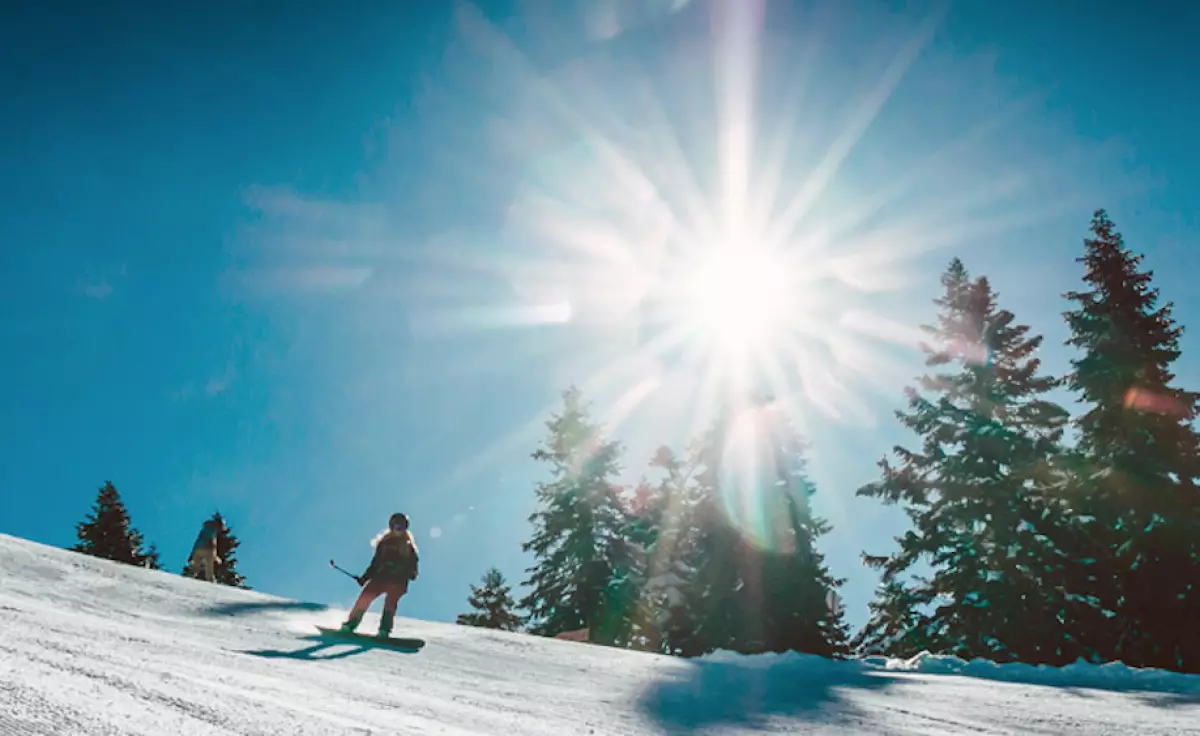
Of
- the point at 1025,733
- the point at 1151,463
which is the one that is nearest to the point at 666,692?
the point at 1025,733

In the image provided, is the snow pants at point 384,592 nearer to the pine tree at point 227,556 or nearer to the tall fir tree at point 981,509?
the tall fir tree at point 981,509

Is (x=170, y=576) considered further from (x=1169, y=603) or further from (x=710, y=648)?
(x=1169, y=603)

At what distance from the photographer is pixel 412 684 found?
640 cm

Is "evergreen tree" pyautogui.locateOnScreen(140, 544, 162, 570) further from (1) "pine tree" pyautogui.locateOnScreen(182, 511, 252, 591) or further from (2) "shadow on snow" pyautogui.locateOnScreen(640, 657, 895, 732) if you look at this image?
(2) "shadow on snow" pyautogui.locateOnScreen(640, 657, 895, 732)

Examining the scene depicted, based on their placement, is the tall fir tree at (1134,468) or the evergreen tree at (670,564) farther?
the evergreen tree at (670,564)

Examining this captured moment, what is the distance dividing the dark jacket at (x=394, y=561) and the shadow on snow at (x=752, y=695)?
4.14 m

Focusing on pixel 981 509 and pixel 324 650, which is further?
pixel 981 509

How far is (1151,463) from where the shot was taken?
69.2 feet

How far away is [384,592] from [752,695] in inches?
211

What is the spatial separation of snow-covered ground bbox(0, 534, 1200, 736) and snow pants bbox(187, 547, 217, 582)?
864 cm

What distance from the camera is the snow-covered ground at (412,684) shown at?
12.5 feet

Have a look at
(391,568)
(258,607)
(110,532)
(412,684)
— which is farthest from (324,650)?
(110,532)

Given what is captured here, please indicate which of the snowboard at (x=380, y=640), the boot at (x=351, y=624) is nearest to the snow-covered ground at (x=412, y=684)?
the snowboard at (x=380, y=640)

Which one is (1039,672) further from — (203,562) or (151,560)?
(151,560)
